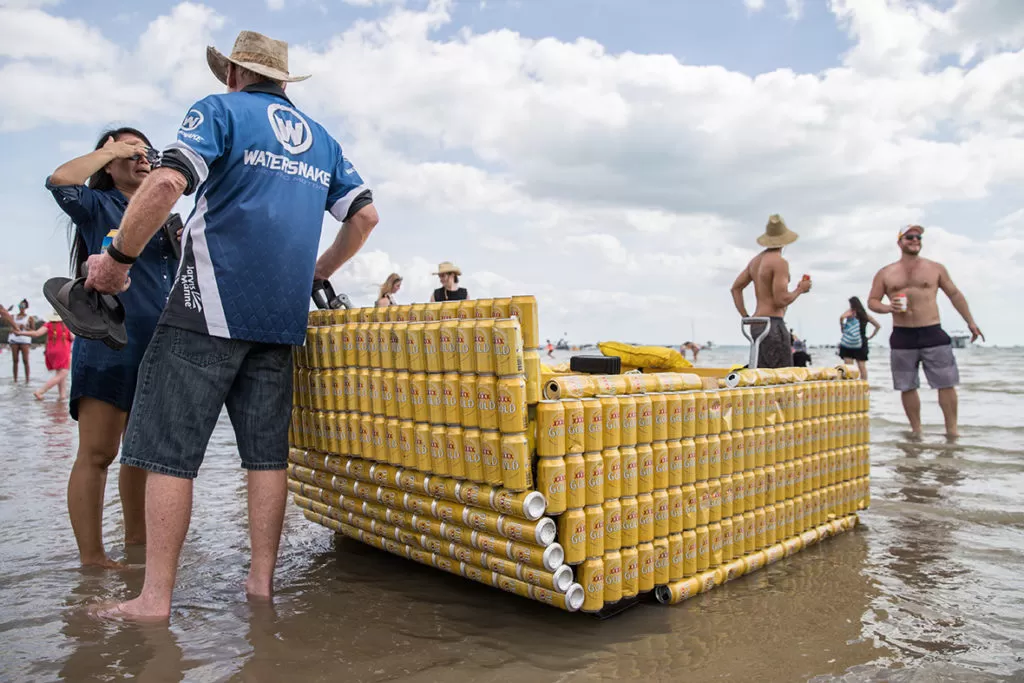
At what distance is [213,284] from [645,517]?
201cm

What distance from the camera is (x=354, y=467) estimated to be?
3543 millimetres

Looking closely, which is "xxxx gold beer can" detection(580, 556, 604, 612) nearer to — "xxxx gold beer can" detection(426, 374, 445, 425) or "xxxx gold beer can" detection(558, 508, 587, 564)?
"xxxx gold beer can" detection(558, 508, 587, 564)

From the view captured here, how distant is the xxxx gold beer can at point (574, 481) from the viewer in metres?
2.78

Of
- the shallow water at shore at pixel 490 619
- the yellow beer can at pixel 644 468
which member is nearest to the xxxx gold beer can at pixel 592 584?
the shallow water at shore at pixel 490 619

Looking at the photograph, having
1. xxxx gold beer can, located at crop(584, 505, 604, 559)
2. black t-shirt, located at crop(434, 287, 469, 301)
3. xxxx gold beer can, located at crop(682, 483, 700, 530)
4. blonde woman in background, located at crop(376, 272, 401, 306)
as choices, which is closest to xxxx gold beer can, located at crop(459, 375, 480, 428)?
xxxx gold beer can, located at crop(584, 505, 604, 559)

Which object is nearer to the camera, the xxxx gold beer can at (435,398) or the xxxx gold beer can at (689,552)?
the xxxx gold beer can at (435,398)

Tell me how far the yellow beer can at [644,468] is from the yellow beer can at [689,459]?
0.25 metres

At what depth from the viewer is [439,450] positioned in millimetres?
2996

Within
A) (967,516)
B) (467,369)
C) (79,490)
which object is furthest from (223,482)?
(967,516)

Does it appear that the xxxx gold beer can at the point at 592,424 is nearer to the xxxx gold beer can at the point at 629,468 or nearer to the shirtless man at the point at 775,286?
the xxxx gold beer can at the point at 629,468

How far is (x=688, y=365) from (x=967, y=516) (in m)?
2.04

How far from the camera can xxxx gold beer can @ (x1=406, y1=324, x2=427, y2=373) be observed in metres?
3.02

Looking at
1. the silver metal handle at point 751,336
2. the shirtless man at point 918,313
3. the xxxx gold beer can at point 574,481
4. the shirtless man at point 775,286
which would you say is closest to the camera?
the xxxx gold beer can at point 574,481

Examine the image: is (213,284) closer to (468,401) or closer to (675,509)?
(468,401)
